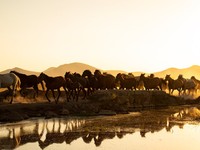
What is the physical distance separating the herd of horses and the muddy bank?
1881 millimetres

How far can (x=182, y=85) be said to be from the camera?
85250 mm

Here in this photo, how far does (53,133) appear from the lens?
2645cm

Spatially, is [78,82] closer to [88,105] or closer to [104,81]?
[88,105]

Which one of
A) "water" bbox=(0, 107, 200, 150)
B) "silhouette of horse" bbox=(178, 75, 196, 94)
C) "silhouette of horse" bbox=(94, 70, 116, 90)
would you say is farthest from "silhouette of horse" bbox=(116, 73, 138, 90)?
"water" bbox=(0, 107, 200, 150)

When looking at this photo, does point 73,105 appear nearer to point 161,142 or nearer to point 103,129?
point 103,129

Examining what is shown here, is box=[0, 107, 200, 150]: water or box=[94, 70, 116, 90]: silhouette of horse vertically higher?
box=[94, 70, 116, 90]: silhouette of horse

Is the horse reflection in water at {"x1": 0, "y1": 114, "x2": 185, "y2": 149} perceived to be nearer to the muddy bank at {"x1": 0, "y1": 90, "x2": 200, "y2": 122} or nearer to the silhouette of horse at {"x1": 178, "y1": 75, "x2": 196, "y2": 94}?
the muddy bank at {"x1": 0, "y1": 90, "x2": 200, "y2": 122}

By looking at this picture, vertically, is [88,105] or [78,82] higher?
[78,82]

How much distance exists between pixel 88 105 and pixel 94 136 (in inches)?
716

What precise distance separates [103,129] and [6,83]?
52.3 ft

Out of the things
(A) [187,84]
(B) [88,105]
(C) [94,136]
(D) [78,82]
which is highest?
(A) [187,84]

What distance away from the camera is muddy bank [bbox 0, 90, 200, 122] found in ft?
118

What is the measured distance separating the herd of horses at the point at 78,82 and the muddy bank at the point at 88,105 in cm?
188

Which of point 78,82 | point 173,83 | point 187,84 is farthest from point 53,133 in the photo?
point 187,84
